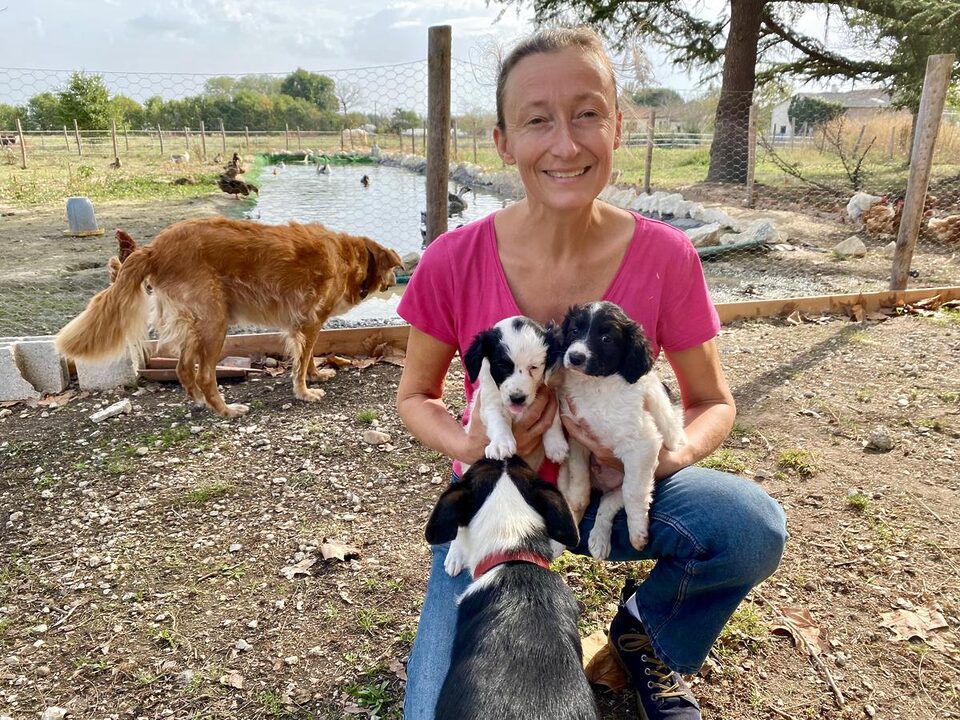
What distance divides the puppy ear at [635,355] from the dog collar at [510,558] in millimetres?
578

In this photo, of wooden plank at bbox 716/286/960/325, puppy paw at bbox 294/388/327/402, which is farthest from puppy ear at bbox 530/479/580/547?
wooden plank at bbox 716/286/960/325

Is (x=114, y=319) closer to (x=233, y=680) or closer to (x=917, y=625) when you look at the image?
(x=233, y=680)

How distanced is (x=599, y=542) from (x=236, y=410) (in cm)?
301

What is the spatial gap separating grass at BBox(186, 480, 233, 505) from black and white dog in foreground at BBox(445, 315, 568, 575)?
71.2 inches

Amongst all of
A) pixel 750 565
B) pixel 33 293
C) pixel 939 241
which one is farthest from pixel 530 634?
pixel 939 241

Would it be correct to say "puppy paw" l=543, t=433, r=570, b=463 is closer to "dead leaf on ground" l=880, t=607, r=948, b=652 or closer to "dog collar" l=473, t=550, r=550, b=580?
"dog collar" l=473, t=550, r=550, b=580

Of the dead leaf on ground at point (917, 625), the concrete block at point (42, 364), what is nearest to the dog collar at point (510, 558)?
the dead leaf on ground at point (917, 625)

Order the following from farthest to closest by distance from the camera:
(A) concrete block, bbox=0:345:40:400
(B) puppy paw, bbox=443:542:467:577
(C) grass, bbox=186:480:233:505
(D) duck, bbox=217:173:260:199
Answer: (D) duck, bbox=217:173:260:199 → (A) concrete block, bbox=0:345:40:400 → (C) grass, bbox=186:480:233:505 → (B) puppy paw, bbox=443:542:467:577

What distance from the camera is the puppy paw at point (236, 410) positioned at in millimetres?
4199

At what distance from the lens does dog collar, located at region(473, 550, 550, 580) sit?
1.75m

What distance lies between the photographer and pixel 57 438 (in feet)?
12.5

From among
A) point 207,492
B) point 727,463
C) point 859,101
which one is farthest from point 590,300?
point 859,101

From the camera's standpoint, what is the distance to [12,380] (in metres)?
4.22

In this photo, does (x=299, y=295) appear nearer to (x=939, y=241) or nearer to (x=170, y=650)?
(x=170, y=650)
